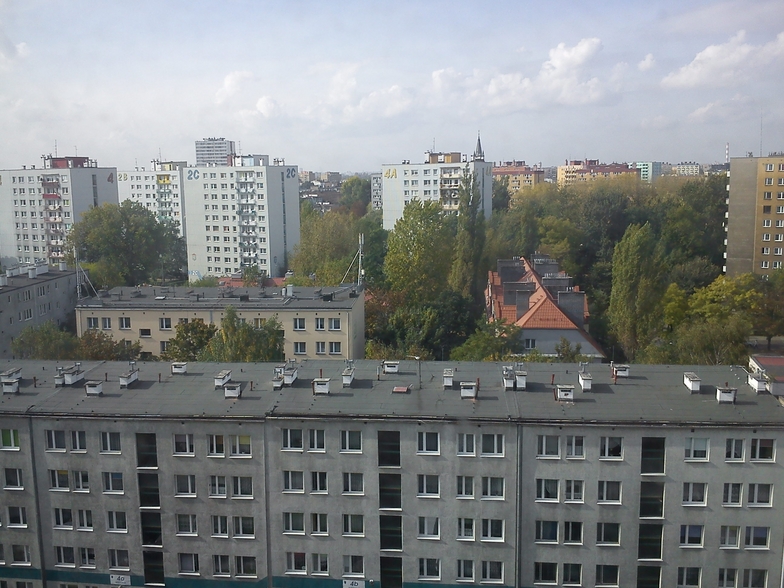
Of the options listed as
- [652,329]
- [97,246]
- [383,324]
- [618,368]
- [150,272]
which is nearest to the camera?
[618,368]

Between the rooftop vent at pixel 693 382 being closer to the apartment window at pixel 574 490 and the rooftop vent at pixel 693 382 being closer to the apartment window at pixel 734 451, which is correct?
the apartment window at pixel 734 451

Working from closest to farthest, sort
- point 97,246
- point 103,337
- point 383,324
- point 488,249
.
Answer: point 103,337
point 383,324
point 488,249
point 97,246

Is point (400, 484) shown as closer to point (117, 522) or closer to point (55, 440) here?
point (117, 522)

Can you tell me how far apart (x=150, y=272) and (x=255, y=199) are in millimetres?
8658

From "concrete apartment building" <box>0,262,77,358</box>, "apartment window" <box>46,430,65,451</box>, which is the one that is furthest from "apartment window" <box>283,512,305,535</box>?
"concrete apartment building" <box>0,262,77,358</box>

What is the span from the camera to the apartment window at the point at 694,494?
1330cm

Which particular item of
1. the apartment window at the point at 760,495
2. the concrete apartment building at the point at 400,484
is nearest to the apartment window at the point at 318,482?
the concrete apartment building at the point at 400,484

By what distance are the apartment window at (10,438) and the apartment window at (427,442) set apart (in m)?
7.54

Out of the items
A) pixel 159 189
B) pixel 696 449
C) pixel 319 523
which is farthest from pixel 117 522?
pixel 159 189

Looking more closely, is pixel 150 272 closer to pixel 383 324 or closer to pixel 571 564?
pixel 383 324

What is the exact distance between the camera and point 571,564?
13.6 metres

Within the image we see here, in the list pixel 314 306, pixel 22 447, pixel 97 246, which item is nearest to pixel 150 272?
pixel 97 246

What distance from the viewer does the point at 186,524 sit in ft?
46.9

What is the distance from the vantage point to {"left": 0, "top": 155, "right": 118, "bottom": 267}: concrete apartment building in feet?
189
